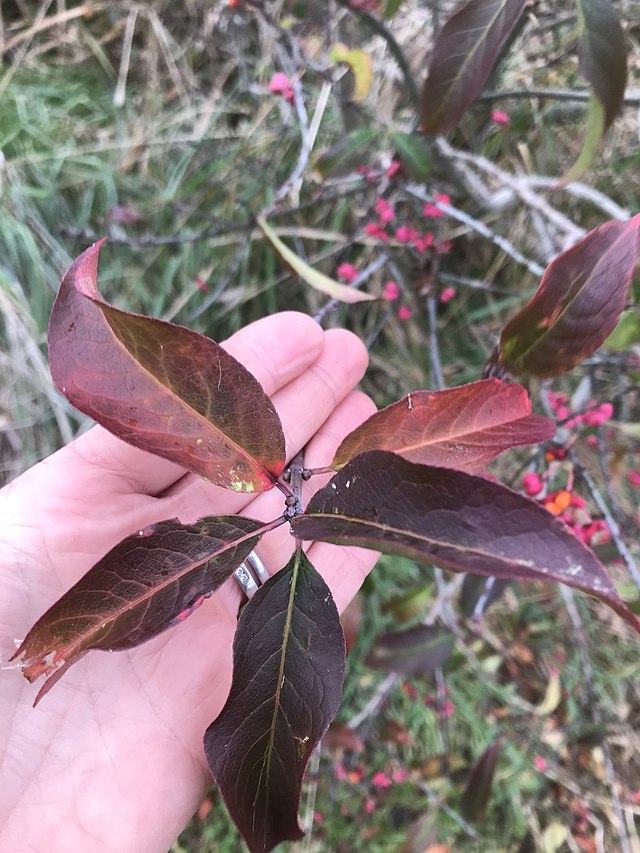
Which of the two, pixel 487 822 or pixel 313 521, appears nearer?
pixel 313 521

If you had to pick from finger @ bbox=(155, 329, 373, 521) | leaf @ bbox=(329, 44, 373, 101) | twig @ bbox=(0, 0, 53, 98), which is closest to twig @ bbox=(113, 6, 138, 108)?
twig @ bbox=(0, 0, 53, 98)

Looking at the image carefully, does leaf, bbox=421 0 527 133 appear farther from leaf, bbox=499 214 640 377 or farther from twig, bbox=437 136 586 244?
leaf, bbox=499 214 640 377

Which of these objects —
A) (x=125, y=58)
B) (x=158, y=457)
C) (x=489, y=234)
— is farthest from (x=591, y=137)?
(x=125, y=58)

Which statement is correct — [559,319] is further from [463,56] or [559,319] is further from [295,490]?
[463,56]

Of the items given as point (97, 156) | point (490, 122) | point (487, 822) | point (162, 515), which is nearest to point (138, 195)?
point (97, 156)

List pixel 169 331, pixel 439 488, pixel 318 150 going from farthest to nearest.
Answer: pixel 318 150
pixel 169 331
pixel 439 488

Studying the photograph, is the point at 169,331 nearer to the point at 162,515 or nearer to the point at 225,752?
the point at 225,752
